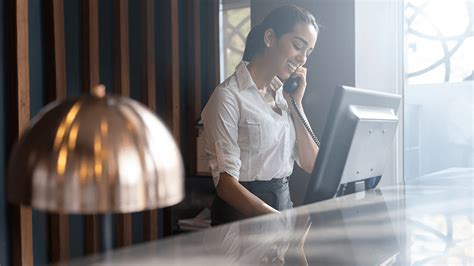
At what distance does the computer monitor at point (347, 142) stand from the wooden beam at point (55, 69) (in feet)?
5.89

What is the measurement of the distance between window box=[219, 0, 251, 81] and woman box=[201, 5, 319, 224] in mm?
1143

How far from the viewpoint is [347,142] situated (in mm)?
1564

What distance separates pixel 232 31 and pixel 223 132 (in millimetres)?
1677

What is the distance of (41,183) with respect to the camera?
568 mm

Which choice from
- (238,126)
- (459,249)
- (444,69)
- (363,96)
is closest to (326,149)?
(363,96)

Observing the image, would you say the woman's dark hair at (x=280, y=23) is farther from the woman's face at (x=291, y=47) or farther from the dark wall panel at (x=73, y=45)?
the dark wall panel at (x=73, y=45)

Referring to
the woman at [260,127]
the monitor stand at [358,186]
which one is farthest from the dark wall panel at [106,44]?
the monitor stand at [358,186]

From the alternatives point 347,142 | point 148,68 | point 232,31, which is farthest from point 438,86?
point 347,142

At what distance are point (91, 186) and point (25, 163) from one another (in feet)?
0.30

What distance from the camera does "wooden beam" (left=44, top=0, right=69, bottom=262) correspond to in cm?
291

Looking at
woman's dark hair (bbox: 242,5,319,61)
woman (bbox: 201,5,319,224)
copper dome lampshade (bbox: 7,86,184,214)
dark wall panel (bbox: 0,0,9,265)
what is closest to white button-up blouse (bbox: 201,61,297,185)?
woman (bbox: 201,5,319,224)

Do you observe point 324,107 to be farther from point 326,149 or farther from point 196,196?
point 326,149

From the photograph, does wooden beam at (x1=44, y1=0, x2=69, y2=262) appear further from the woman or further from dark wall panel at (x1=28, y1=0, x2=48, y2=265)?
the woman

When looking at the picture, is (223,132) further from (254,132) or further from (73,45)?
(73,45)
